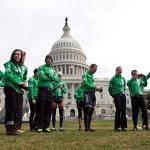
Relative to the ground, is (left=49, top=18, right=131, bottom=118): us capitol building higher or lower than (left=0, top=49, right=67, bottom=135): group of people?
higher

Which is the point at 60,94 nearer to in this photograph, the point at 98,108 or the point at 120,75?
the point at 120,75

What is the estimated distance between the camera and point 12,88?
9406 millimetres

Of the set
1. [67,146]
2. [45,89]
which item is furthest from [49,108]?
[67,146]

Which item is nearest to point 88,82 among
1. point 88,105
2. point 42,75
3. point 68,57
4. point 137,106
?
point 88,105

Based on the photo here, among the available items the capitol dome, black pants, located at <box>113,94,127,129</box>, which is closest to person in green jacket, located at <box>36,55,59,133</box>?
black pants, located at <box>113,94,127,129</box>

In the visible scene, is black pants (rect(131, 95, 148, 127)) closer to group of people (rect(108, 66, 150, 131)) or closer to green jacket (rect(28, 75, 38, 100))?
group of people (rect(108, 66, 150, 131))

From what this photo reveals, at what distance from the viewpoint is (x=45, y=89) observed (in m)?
11.1

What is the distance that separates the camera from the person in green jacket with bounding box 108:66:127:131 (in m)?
12.5

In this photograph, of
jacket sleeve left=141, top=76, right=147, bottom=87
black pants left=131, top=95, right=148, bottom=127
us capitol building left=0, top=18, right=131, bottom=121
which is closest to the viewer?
black pants left=131, top=95, right=148, bottom=127

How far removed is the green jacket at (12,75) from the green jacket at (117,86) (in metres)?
3.94

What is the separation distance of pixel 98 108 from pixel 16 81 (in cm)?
10542

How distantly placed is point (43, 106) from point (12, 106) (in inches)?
71.5

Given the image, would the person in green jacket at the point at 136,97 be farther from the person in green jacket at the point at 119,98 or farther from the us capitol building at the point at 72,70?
the us capitol building at the point at 72,70

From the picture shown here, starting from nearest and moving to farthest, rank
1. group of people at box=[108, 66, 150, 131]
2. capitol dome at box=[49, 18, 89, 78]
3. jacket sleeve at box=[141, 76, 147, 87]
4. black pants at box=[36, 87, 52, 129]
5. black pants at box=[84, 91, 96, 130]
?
black pants at box=[36, 87, 52, 129] < black pants at box=[84, 91, 96, 130] < group of people at box=[108, 66, 150, 131] < jacket sleeve at box=[141, 76, 147, 87] < capitol dome at box=[49, 18, 89, 78]
